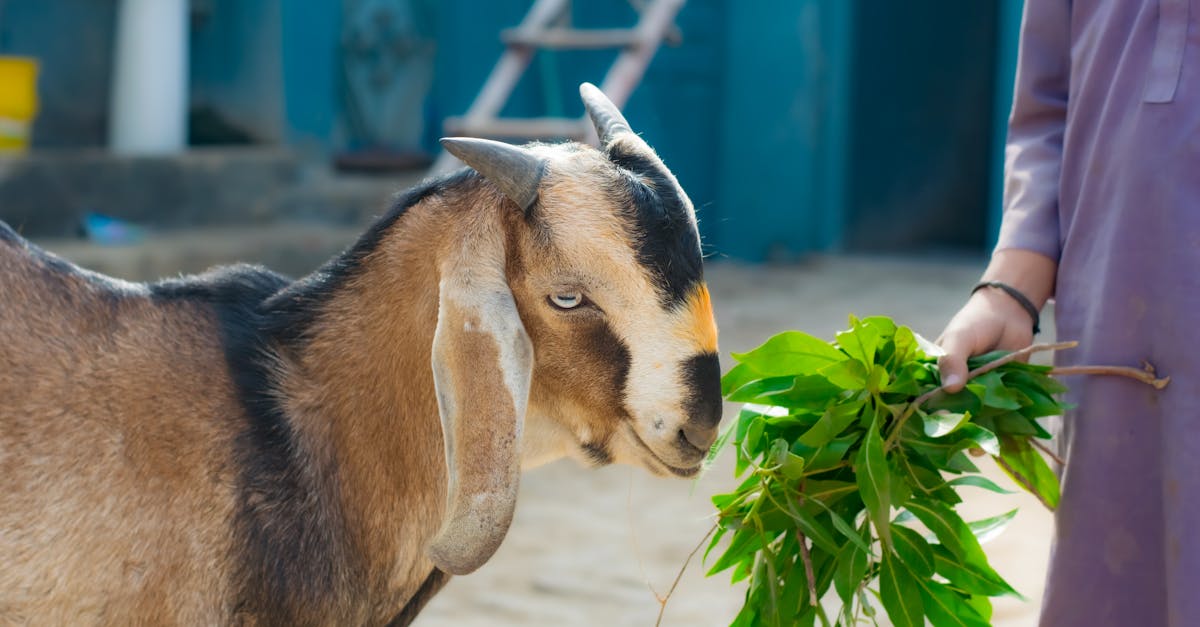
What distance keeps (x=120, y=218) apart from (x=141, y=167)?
0.97 ft

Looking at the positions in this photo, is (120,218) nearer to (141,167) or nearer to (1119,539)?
(141,167)

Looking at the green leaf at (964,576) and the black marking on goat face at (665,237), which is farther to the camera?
the green leaf at (964,576)

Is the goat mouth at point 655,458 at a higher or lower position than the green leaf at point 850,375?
lower

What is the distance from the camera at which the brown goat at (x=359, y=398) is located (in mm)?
1988

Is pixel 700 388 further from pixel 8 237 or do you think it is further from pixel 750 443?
pixel 8 237

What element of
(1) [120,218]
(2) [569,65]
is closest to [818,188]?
(2) [569,65]

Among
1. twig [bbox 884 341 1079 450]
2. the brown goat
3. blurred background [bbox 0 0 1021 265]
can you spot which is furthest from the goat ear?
blurred background [bbox 0 0 1021 265]

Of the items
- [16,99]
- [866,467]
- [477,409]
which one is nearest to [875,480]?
[866,467]

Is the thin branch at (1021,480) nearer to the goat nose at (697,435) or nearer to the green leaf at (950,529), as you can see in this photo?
the green leaf at (950,529)

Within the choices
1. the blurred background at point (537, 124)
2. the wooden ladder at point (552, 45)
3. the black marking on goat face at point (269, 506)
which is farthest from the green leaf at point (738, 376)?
the wooden ladder at point (552, 45)

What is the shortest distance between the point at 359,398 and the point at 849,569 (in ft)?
2.65

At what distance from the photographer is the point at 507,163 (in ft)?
6.75

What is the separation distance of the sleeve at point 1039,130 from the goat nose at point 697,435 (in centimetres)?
60

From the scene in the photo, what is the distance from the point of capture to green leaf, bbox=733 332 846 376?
7.30 ft
